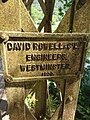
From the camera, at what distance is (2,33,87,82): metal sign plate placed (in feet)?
5.78

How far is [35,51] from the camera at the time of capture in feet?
6.00

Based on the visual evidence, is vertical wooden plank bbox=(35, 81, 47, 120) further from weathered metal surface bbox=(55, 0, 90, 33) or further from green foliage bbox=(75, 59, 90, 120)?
weathered metal surface bbox=(55, 0, 90, 33)

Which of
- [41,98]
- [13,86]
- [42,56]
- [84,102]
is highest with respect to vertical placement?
[42,56]

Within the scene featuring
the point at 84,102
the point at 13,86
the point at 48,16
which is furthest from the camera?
the point at 84,102

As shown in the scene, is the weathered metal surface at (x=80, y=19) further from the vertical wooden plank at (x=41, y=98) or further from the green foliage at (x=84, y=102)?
the green foliage at (x=84, y=102)

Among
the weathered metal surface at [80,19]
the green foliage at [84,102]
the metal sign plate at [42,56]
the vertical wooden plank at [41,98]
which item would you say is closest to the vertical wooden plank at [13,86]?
the metal sign plate at [42,56]

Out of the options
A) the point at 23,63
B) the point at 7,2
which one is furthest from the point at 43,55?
the point at 7,2

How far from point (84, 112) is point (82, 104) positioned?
253 mm

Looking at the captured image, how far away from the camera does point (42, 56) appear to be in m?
1.87

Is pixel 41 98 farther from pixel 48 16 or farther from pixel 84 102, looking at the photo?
pixel 48 16

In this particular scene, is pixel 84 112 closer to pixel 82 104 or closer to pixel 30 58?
pixel 82 104

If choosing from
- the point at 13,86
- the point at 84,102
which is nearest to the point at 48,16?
the point at 13,86

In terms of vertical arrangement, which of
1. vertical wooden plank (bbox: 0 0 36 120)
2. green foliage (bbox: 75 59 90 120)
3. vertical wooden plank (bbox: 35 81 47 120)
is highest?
vertical wooden plank (bbox: 0 0 36 120)

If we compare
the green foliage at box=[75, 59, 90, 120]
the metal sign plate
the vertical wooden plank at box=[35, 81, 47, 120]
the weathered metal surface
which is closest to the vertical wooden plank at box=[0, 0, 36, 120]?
the metal sign plate
